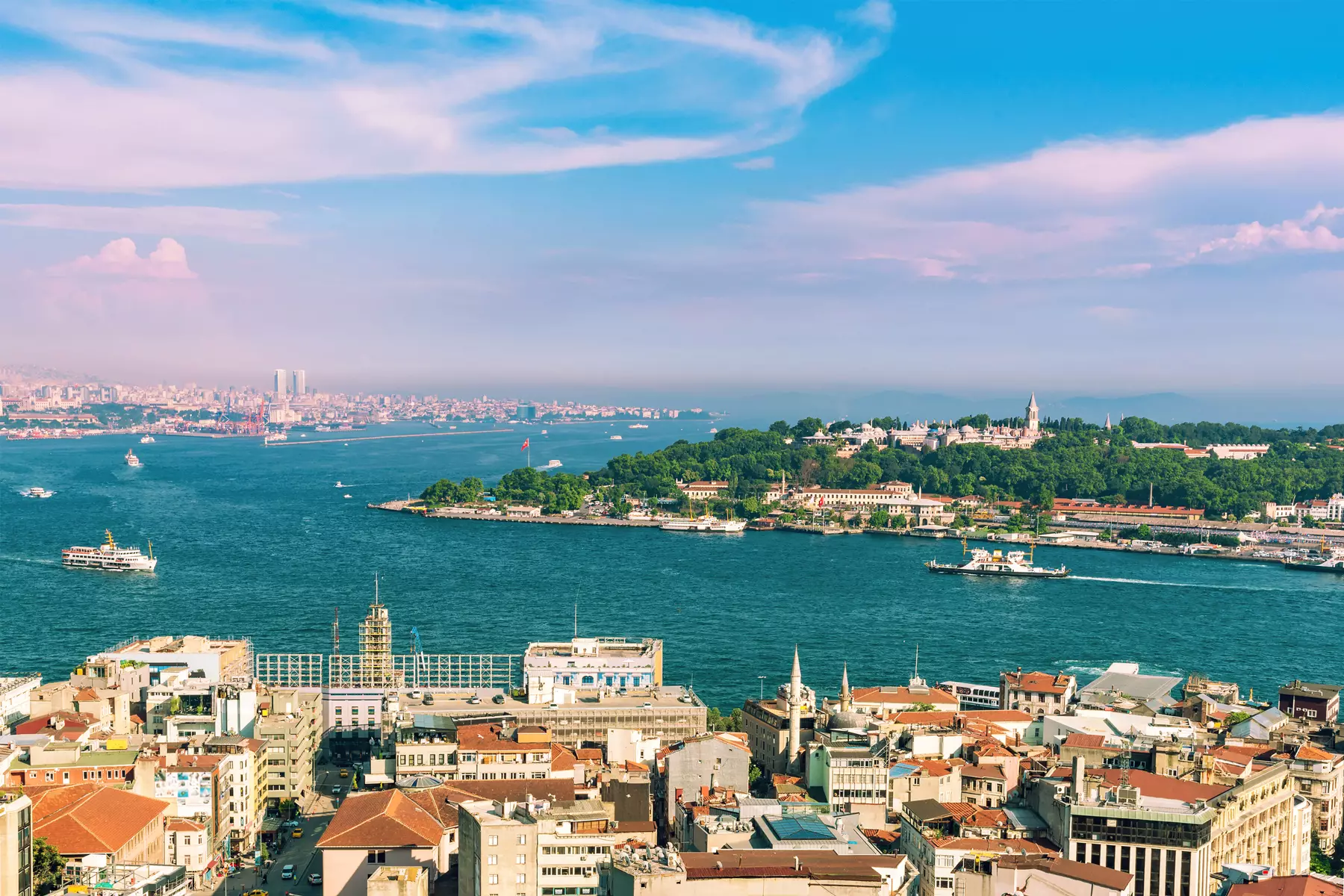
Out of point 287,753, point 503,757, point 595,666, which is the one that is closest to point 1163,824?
point 503,757

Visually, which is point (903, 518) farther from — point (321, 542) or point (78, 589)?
point (78, 589)

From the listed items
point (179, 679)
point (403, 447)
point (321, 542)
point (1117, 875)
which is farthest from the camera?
point (403, 447)

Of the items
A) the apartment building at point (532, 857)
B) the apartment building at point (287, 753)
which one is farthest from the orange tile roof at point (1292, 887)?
the apartment building at point (287, 753)

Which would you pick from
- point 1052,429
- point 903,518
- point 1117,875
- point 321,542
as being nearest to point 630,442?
point 1052,429

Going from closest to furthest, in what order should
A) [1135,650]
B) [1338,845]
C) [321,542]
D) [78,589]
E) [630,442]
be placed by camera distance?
[1338,845], [1135,650], [78,589], [321,542], [630,442]

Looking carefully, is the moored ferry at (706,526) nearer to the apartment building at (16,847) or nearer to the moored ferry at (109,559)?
the moored ferry at (109,559)

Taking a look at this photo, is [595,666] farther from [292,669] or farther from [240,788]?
[240,788]

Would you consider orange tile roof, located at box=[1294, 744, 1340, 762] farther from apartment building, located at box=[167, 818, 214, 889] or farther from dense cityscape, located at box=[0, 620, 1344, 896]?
apartment building, located at box=[167, 818, 214, 889]
